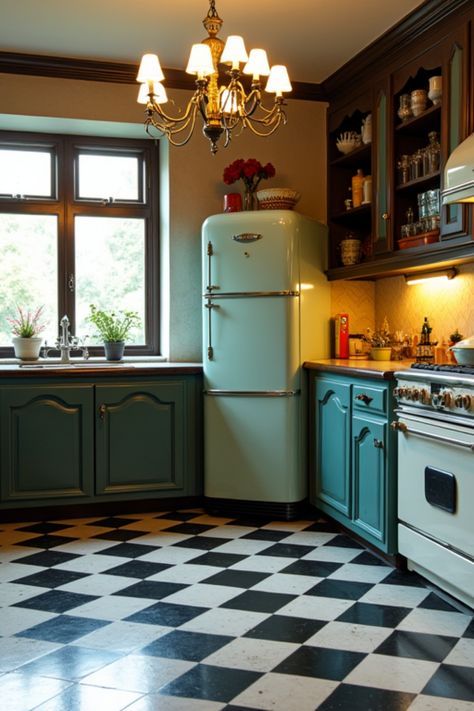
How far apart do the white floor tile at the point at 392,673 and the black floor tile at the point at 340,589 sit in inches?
22.0

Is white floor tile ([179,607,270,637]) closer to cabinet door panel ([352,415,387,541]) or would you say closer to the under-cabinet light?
cabinet door panel ([352,415,387,541])

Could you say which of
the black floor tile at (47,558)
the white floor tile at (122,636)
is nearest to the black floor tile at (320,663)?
the white floor tile at (122,636)

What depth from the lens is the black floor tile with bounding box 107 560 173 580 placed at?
3.23 meters

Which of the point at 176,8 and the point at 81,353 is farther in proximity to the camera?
the point at 81,353

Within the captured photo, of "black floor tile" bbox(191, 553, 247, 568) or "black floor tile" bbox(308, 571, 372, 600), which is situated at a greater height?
"black floor tile" bbox(191, 553, 247, 568)

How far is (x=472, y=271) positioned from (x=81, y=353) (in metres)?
2.50

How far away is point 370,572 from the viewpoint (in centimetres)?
327

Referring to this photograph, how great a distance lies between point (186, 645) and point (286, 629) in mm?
371

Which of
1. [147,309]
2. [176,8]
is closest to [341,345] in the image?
[147,309]

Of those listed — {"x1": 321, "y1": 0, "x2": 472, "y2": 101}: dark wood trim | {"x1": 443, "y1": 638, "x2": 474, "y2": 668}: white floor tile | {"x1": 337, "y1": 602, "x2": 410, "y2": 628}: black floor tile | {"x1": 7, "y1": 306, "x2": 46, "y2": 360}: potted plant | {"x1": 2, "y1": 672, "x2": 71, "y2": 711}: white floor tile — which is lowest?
{"x1": 443, "y1": 638, "x2": 474, "y2": 668}: white floor tile

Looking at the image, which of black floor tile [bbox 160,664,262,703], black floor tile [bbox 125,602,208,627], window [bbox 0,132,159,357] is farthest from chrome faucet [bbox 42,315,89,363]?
black floor tile [bbox 160,664,262,703]

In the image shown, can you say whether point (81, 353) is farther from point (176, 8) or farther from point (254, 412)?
point (176, 8)

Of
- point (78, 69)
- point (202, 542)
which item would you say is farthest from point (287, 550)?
point (78, 69)

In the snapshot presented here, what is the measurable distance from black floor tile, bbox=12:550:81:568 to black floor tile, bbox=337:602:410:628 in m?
1.35
